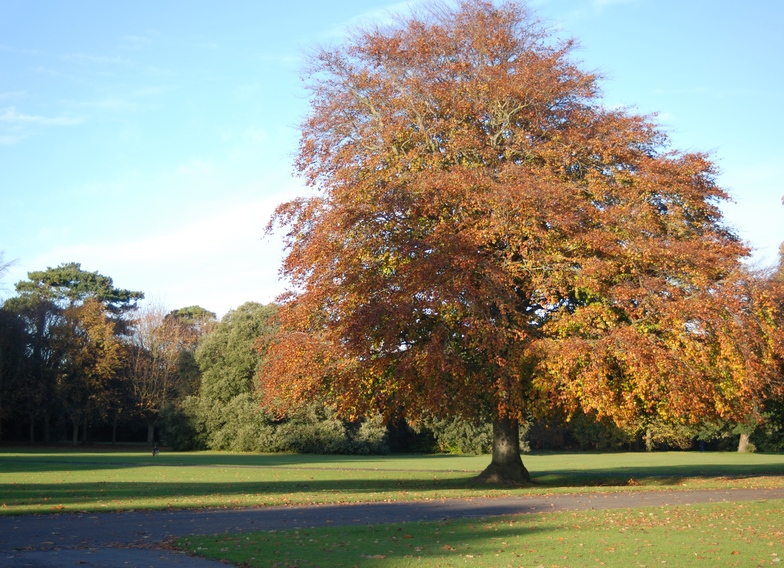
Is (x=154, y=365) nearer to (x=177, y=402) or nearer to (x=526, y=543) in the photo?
(x=177, y=402)

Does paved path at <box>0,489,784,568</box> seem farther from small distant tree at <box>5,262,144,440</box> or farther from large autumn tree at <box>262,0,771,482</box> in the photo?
small distant tree at <box>5,262,144,440</box>

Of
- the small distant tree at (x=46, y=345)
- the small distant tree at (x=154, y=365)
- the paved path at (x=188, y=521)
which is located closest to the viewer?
the paved path at (x=188, y=521)

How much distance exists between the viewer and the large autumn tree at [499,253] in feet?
68.6

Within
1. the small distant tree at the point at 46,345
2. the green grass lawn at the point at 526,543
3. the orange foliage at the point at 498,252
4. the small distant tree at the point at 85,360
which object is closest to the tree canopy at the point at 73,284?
the small distant tree at the point at 46,345

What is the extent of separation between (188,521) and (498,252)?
11.7 m

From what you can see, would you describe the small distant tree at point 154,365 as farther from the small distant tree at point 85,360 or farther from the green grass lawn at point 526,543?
the green grass lawn at point 526,543

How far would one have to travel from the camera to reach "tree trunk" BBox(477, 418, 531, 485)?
81.5 feet

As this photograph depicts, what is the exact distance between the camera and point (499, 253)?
22.7m

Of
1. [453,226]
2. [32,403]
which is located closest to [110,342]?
[32,403]

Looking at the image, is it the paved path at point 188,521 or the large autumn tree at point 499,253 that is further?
the large autumn tree at point 499,253

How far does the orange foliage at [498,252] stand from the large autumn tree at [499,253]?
0.07 meters

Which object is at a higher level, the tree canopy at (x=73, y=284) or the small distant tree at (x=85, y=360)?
the tree canopy at (x=73, y=284)

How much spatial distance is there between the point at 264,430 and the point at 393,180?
38011mm

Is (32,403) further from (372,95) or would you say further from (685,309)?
(685,309)
